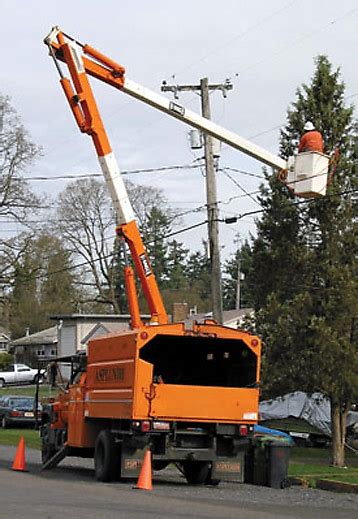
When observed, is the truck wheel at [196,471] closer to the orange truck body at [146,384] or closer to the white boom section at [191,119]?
the orange truck body at [146,384]

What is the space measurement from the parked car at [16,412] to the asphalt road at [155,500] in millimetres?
21378

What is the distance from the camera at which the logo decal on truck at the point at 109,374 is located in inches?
700

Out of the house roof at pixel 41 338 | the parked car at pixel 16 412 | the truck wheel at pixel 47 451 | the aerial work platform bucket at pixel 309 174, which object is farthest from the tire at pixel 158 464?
the house roof at pixel 41 338

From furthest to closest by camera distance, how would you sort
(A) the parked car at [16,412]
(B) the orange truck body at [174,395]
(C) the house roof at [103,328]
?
1. (C) the house roof at [103,328]
2. (A) the parked car at [16,412]
3. (B) the orange truck body at [174,395]

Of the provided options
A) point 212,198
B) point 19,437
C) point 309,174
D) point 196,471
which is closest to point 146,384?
point 196,471

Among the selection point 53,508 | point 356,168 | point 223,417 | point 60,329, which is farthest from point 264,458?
point 60,329

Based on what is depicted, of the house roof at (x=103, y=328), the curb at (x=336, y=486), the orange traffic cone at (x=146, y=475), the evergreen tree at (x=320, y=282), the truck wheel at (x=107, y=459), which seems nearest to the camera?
the orange traffic cone at (x=146, y=475)

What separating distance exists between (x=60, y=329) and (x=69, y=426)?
5007 cm

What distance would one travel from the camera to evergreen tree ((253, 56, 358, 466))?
2536 cm

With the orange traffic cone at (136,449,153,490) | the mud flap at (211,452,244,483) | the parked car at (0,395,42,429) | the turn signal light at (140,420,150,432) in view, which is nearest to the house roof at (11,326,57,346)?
the parked car at (0,395,42,429)

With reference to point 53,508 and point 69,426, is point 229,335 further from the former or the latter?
point 53,508

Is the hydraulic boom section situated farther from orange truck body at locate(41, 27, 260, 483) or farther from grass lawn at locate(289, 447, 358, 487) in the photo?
grass lawn at locate(289, 447, 358, 487)

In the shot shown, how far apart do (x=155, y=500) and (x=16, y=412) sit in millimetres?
A: 27073

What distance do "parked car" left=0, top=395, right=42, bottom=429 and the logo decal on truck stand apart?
22769 mm
